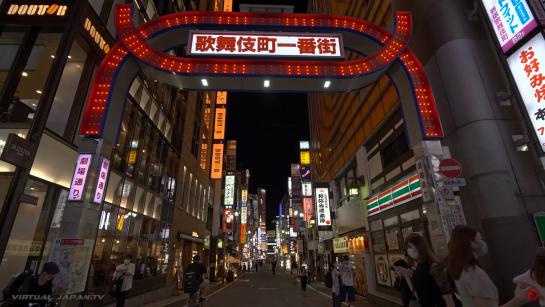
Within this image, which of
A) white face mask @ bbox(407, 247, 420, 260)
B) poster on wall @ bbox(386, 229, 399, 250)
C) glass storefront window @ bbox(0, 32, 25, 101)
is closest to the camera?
white face mask @ bbox(407, 247, 420, 260)

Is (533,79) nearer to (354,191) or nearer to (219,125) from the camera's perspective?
(354,191)

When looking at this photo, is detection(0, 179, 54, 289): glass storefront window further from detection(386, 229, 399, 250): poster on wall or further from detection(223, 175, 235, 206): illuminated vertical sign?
detection(223, 175, 235, 206): illuminated vertical sign

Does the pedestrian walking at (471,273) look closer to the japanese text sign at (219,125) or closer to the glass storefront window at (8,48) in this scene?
the glass storefront window at (8,48)

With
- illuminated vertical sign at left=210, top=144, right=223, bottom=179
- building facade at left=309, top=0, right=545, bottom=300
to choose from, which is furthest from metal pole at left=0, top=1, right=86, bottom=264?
illuminated vertical sign at left=210, top=144, right=223, bottom=179

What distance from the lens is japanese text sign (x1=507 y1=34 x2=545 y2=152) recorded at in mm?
6020

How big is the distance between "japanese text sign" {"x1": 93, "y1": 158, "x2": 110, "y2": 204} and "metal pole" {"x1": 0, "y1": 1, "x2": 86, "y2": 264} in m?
1.56

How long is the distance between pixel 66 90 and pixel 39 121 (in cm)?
288

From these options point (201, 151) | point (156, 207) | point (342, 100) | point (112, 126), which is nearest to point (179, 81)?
point (112, 126)

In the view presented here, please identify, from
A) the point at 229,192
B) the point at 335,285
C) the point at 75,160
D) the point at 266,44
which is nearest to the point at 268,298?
the point at 335,285

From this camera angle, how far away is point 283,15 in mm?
9055

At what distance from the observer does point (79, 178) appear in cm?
679

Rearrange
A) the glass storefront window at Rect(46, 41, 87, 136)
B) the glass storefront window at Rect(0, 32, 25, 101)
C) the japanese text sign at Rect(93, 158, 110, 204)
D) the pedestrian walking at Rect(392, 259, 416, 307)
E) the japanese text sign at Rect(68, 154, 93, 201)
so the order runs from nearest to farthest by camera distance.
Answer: the pedestrian walking at Rect(392, 259, 416, 307) → the japanese text sign at Rect(68, 154, 93, 201) → the japanese text sign at Rect(93, 158, 110, 204) → the glass storefront window at Rect(0, 32, 25, 101) → the glass storefront window at Rect(46, 41, 87, 136)

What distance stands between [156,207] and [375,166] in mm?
12977

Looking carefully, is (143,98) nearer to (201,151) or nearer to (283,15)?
(283,15)
